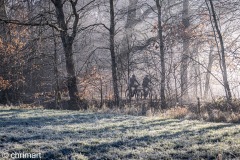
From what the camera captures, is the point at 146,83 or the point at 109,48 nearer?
the point at 109,48

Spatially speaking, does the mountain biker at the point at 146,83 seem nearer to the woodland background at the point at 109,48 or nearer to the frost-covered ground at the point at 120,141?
the woodland background at the point at 109,48

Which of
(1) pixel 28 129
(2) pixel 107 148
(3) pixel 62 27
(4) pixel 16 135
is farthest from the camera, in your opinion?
(3) pixel 62 27

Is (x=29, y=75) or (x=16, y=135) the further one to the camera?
(x=29, y=75)

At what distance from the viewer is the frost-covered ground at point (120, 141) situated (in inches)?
212

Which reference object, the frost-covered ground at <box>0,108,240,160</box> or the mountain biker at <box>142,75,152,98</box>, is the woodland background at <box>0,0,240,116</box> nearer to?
the mountain biker at <box>142,75,152,98</box>

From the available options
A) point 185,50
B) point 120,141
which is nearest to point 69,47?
point 185,50

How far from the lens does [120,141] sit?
6.43 m

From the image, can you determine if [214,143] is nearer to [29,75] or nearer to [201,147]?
[201,147]

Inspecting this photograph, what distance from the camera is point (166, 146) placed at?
5957 mm

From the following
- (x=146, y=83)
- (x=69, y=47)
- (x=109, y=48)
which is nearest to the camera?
(x=69, y=47)

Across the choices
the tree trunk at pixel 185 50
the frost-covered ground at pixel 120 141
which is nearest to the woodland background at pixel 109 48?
the tree trunk at pixel 185 50

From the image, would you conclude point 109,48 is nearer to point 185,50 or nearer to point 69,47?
point 69,47

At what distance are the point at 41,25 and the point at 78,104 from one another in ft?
16.7

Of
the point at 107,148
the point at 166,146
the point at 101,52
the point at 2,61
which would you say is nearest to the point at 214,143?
the point at 166,146
